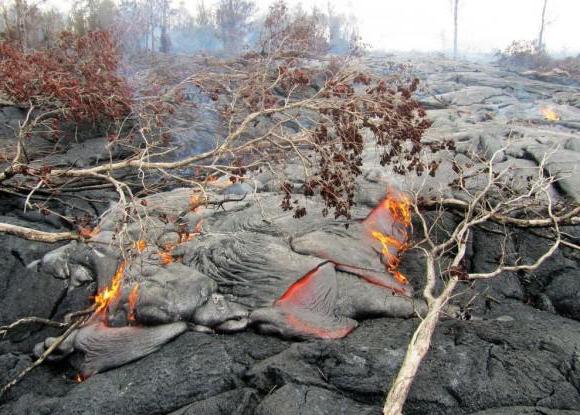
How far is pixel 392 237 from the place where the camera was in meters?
8.05

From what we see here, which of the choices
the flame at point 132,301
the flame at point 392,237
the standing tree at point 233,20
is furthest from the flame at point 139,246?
the standing tree at point 233,20

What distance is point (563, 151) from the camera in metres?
10.0

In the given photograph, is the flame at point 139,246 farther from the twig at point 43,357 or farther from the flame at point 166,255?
the twig at point 43,357

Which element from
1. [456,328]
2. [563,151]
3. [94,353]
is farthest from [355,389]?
[563,151]

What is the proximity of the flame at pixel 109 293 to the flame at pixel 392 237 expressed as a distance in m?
4.64

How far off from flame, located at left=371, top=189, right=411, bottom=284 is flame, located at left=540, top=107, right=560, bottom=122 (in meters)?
10.5

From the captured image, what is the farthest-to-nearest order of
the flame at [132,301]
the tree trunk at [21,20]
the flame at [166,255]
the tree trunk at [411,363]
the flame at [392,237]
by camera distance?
the tree trunk at [21,20] → the flame at [392,237] → the flame at [166,255] → the flame at [132,301] → the tree trunk at [411,363]

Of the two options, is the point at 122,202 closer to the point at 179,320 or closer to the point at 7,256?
the point at 179,320

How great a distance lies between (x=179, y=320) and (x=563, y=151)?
31.7ft

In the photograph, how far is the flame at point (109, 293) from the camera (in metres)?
6.75

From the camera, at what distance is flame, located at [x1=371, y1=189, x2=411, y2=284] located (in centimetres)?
749

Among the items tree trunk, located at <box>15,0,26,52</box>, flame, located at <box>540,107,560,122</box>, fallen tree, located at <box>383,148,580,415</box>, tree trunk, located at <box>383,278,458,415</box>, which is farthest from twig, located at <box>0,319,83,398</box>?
flame, located at <box>540,107,560,122</box>

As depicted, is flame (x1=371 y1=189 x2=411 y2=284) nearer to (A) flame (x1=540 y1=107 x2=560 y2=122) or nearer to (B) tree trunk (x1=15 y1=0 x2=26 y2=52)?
(A) flame (x1=540 y1=107 x2=560 y2=122)

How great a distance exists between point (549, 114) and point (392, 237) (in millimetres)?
12513
